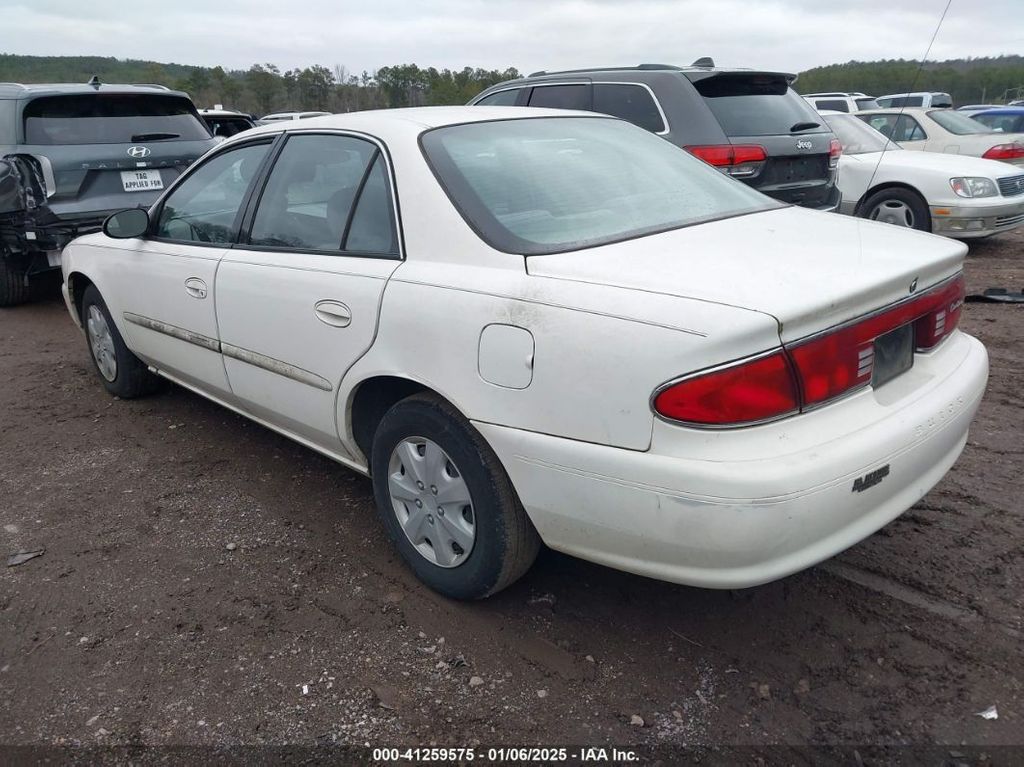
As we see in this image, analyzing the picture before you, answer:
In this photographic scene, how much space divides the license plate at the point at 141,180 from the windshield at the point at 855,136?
6.92 metres

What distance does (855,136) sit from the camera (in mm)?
9250

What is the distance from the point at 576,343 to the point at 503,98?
18.7 feet

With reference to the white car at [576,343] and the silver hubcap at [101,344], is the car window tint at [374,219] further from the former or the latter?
the silver hubcap at [101,344]

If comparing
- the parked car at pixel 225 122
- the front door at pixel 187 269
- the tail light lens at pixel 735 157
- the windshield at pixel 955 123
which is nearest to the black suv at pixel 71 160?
Result: the front door at pixel 187 269

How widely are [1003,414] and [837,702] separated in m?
2.55

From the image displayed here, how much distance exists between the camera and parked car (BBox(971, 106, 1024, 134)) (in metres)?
16.6

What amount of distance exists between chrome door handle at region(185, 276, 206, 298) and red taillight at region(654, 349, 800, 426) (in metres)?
2.39

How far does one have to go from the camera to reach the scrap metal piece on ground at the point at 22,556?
10.5ft

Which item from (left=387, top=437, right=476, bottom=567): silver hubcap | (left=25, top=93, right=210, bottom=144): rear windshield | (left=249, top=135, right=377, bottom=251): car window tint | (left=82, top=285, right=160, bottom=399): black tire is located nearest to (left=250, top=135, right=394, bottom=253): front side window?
(left=249, top=135, right=377, bottom=251): car window tint

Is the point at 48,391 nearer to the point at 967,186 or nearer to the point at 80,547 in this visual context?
the point at 80,547

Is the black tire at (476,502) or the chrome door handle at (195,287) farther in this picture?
the chrome door handle at (195,287)

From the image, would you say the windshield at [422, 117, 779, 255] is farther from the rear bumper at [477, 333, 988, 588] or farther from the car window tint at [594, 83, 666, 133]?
the car window tint at [594, 83, 666, 133]

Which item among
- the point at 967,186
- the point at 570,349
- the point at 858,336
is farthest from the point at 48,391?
the point at 967,186

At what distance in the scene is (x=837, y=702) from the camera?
7.52 ft
